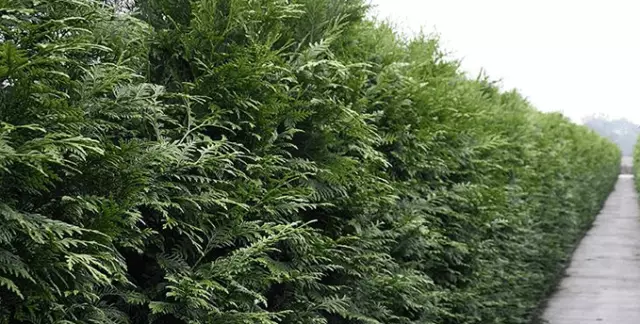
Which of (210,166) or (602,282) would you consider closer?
(210,166)

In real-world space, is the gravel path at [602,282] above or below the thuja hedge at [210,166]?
below

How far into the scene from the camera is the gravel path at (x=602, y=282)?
11352 millimetres

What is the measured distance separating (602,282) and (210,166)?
41.8ft

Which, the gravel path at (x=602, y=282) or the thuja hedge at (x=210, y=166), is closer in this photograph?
the thuja hedge at (x=210, y=166)

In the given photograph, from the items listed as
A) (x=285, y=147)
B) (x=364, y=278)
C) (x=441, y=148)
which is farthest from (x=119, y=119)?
(x=441, y=148)

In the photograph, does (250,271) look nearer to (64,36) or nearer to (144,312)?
(144,312)

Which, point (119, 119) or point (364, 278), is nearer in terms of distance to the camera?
point (119, 119)

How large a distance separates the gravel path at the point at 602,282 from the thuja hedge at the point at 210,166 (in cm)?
613

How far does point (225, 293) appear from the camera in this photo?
3164 mm

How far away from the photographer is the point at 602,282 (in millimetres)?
14500

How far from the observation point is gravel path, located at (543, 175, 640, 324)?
11352 mm

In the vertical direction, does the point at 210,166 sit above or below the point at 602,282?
above

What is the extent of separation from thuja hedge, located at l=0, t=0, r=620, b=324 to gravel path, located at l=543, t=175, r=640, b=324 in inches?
241

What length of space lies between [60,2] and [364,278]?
7.71 feet
